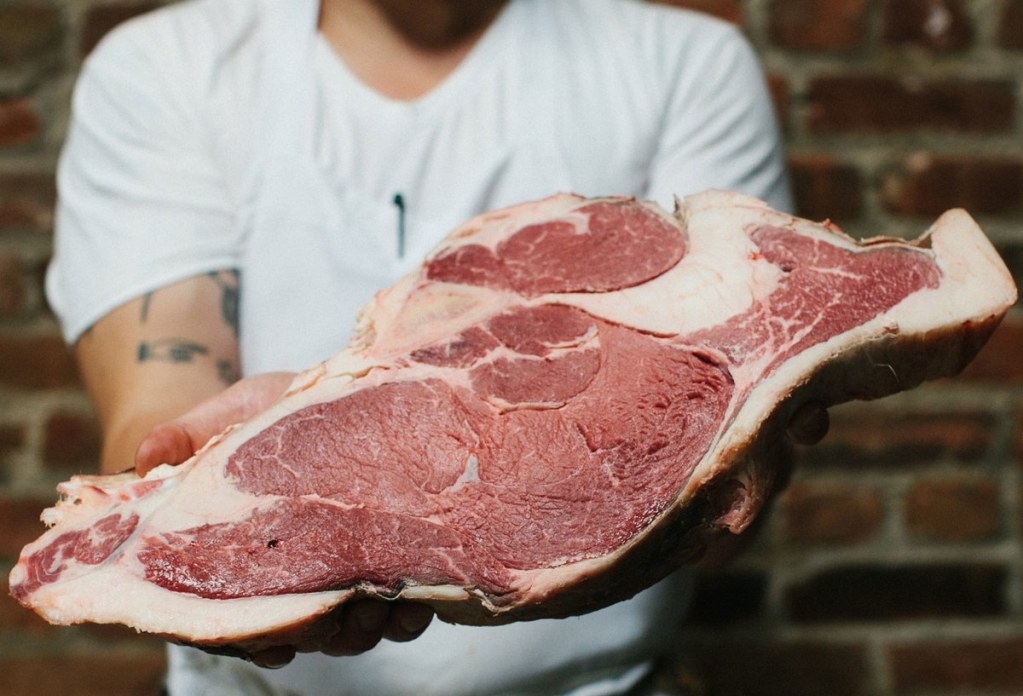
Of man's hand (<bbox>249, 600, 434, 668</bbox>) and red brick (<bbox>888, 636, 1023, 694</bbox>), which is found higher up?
man's hand (<bbox>249, 600, 434, 668</bbox>)

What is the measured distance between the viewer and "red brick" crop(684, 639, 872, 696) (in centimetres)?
133

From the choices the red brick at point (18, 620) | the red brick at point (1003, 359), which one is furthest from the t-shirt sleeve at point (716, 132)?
the red brick at point (18, 620)

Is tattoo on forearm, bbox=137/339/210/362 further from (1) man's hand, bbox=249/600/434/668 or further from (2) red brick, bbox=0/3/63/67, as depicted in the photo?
(2) red brick, bbox=0/3/63/67

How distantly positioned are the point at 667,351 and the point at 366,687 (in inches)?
18.2

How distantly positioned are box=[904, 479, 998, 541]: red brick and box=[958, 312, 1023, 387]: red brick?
135 mm

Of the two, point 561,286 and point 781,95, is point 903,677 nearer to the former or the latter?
point 781,95

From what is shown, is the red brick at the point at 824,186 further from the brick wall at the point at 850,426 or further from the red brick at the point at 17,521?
the red brick at the point at 17,521

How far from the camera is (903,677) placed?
1.33m

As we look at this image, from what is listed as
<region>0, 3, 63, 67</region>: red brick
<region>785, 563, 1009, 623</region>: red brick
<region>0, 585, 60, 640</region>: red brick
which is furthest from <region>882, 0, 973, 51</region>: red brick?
<region>0, 585, 60, 640</region>: red brick


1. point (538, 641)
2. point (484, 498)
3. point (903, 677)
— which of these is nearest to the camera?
point (484, 498)

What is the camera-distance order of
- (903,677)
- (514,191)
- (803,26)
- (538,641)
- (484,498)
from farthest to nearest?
(903,677), (803,26), (514,191), (538,641), (484,498)

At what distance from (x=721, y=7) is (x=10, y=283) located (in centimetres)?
96

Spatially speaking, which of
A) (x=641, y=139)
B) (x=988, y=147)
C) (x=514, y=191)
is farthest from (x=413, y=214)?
(x=988, y=147)

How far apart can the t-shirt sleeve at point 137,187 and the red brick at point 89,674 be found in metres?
0.55
